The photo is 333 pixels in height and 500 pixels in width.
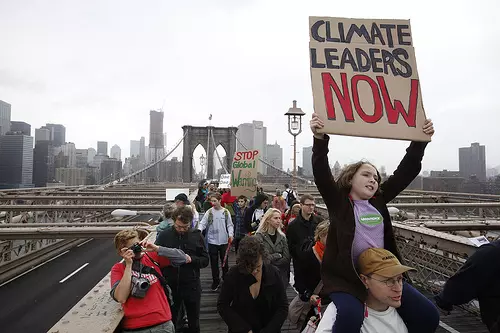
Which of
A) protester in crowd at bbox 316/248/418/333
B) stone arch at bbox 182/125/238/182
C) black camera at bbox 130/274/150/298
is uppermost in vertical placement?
stone arch at bbox 182/125/238/182

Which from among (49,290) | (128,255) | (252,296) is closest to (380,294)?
(252,296)

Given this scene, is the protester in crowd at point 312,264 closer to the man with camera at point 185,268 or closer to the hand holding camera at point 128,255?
the man with camera at point 185,268

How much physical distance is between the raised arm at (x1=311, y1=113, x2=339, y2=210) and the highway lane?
507cm

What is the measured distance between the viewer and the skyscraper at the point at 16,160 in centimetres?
4106

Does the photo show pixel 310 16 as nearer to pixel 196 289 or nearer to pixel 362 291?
pixel 362 291

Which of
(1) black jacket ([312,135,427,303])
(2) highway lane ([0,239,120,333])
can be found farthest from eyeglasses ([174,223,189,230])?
(2) highway lane ([0,239,120,333])

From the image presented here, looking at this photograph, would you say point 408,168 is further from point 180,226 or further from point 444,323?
point 444,323

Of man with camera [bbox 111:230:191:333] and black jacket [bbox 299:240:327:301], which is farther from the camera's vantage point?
Result: black jacket [bbox 299:240:327:301]

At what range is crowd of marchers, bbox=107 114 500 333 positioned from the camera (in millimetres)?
1477

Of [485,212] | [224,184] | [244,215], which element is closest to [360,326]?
[244,215]

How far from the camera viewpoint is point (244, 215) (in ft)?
19.7

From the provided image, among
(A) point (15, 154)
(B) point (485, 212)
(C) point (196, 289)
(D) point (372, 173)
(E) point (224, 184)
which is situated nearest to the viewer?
(D) point (372, 173)

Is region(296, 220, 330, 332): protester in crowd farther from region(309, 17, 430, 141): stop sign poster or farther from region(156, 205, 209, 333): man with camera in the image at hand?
region(309, 17, 430, 141): stop sign poster

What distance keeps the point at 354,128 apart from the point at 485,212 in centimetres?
910
